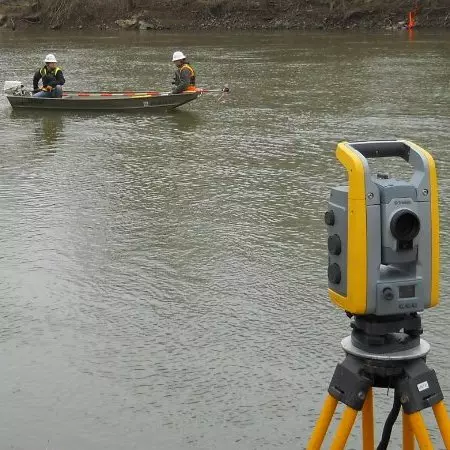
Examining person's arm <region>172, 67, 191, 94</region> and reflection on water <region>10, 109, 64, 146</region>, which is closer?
reflection on water <region>10, 109, 64, 146</region>

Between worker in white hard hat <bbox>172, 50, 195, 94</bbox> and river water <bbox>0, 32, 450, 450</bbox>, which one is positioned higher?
worker in white hard hat <bbox>172, 50, 195, 94</bbox>

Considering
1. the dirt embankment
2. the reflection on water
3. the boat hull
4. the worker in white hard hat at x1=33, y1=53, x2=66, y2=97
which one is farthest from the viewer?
the dirt embankment

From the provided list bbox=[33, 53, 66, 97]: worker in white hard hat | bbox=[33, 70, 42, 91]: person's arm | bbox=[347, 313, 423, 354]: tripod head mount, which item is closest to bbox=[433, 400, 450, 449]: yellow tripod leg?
bbox=[347, 313, 423, 354]: tripod head mount

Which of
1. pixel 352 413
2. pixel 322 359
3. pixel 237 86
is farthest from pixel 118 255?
pixel 237 86

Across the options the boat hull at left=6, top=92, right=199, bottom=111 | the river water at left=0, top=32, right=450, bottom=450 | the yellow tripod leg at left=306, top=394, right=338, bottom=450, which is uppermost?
the boat hull at left=6, top=92, right=199, bottom=111

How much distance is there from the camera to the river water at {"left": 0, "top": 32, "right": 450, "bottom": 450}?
14.6 feet

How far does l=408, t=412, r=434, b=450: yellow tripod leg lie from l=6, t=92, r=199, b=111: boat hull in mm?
11722

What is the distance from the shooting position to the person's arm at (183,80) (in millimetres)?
14172

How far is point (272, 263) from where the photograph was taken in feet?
22.2

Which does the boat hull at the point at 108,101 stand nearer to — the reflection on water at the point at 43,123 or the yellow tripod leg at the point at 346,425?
the reflection on water at the point at 43,123

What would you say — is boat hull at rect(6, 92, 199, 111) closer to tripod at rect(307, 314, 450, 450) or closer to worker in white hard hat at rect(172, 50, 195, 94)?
worker in white hard hat at rect(172, 50, 195, 94)

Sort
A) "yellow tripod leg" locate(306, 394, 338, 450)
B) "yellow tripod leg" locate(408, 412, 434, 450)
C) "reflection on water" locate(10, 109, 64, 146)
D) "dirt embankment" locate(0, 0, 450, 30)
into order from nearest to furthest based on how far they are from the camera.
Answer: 1. "yellow tripod leg" locate(408, 412, 434, 450)
2. "yellow tripod leg" locate(306, 394, 338, 450)
3. "reflection on water" locate(10, 109, 64, 146)
4. "dirt embankment" locate(0, 0, 450, 30)

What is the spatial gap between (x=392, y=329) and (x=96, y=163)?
329 inches

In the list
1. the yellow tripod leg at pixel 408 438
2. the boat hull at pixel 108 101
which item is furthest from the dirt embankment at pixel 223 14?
the yellow tripod leg at pixel 408 438
